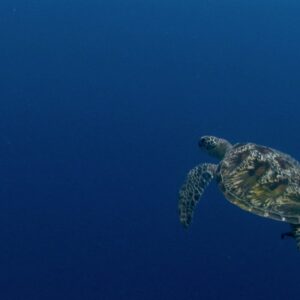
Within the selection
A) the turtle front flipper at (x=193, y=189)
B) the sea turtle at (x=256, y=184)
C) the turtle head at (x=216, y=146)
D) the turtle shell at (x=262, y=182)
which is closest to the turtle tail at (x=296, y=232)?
the sea turtle at (x=256, y=184)

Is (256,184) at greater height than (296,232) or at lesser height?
greater

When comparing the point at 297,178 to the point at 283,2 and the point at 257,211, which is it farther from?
the point at 283,2

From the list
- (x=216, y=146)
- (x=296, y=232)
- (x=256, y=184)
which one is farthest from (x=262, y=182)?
(x=216, y=146)

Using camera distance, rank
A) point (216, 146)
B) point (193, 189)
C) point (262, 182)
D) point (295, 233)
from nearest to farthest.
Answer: point (295, 233) < point (262, 182) < point (193, 189) < point (216, 146)

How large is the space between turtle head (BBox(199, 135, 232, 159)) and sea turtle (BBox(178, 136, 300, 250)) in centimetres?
48

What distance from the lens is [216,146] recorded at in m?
8.58

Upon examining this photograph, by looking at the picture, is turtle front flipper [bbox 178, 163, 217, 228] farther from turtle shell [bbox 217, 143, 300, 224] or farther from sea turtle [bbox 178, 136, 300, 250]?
turtle shell [bbox 217, 143, 300, 224]

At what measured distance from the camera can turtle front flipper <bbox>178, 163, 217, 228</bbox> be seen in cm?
768

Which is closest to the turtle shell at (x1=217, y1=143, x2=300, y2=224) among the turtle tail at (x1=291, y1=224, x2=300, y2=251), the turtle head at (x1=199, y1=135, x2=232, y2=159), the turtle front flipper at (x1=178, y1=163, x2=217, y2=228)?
the turtle tail at (x1=291, y1=224, x2=300, y2=251)

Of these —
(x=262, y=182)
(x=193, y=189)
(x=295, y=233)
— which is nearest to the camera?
(x=295, y=233)

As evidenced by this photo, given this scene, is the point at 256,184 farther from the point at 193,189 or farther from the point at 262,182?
the point at 193,189

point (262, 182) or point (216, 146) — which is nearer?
point (262, 182)

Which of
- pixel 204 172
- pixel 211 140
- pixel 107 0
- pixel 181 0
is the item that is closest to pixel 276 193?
pixel 204 172

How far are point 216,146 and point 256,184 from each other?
5.29ft
